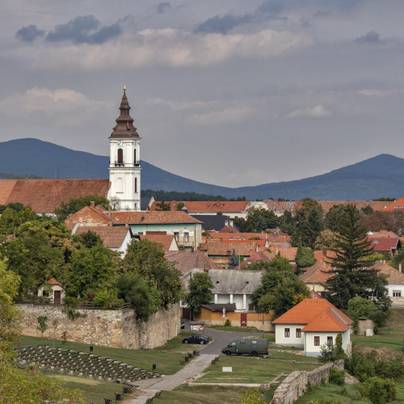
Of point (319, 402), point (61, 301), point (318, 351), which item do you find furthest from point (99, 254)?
point (319, 402)

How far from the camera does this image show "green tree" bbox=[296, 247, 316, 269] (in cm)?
11446

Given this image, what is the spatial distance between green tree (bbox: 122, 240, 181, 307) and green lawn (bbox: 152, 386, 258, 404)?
22433mm

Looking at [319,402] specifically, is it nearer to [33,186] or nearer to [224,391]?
[224,391]

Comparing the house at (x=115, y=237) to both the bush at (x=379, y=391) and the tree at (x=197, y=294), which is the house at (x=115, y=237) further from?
the bush at (x=379, y=391)

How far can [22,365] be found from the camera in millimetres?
49375

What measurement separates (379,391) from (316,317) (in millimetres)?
17566

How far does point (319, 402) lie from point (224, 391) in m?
7.60

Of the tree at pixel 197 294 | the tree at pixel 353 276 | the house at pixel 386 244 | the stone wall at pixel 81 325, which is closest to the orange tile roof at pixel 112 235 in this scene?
the tree at pixel 197 294

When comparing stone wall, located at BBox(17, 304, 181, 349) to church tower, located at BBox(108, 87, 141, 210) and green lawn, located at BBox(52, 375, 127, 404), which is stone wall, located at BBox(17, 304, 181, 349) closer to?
green lawn, located at BBox(52, 375, 127, 404)

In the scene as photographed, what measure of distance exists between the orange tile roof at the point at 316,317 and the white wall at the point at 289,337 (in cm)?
31

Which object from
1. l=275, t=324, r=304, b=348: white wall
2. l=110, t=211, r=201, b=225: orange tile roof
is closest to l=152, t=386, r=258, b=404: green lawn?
l=275, t=324, r=304, b=348: white wall

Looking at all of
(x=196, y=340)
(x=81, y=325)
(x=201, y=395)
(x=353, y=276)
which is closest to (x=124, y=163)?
(x=353, y=276)

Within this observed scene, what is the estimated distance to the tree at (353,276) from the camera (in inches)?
3584

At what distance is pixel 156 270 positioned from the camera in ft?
247
